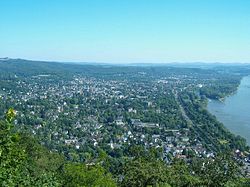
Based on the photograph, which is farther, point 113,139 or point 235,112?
point 235,112

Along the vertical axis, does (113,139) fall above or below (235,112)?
below

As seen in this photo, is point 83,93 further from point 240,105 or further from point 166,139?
point 166,139

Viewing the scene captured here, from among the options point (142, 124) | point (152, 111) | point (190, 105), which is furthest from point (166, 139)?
point (190, 105)

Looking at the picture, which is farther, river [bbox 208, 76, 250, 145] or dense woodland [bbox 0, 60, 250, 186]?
river [bbox 208, 76, 250, 145]

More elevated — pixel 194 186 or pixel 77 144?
pixel 194 186

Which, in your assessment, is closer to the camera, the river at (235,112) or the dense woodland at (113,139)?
the dense woodland at (113,139)
